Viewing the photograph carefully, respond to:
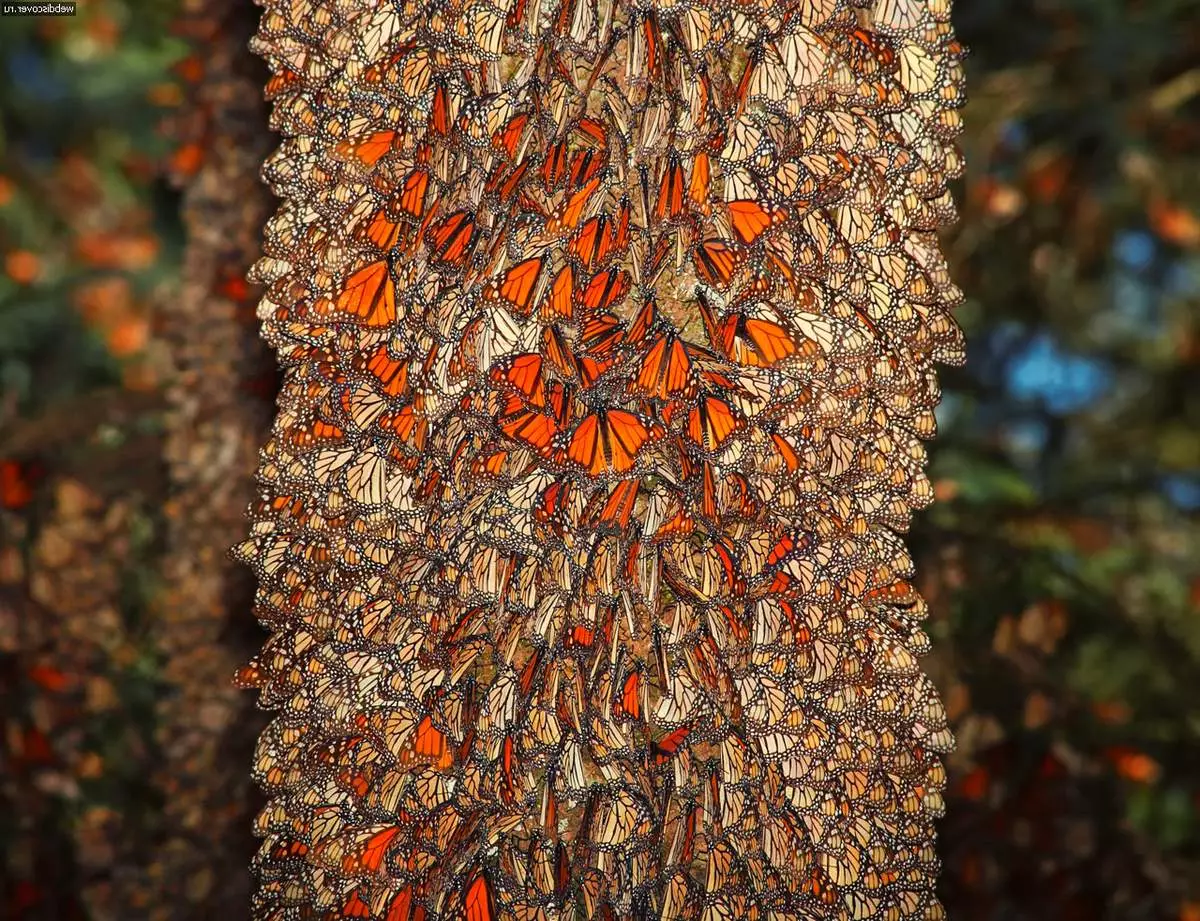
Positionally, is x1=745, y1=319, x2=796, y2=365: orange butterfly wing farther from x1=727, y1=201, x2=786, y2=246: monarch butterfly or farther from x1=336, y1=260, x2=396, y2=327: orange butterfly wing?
x1=336, y1=260, x2=396, y2=327: orange butterfly wing

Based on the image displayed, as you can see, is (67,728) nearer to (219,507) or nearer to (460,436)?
(219,507)

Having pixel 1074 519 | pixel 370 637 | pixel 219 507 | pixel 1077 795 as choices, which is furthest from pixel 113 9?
pixel 1077 795

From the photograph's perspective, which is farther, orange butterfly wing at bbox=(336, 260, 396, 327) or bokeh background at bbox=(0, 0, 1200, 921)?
bokeh background at bbox=(0, 0, 1200, 921)

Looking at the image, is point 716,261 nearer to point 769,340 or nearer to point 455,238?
point 769,340

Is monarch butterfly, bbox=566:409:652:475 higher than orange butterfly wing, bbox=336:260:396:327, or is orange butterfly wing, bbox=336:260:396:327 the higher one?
orange butterfly wing, bbox=336:260:396:327

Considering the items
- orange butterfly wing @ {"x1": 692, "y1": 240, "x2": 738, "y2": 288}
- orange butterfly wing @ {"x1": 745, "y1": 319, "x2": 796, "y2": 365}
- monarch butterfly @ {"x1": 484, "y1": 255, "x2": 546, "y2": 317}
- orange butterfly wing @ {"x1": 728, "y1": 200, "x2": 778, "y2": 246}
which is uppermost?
orange butterfly wing @ {"x1": 728, "y1": 200, "x2": 778, "y2": 246}

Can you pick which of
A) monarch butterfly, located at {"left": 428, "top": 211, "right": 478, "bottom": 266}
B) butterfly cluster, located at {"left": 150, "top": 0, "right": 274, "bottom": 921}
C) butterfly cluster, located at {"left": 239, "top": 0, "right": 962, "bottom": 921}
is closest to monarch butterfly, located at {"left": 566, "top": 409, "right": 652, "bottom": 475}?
butterfly cluster, located at {"left": 239, "top": 0, "right": 962, "bottom": 921}
